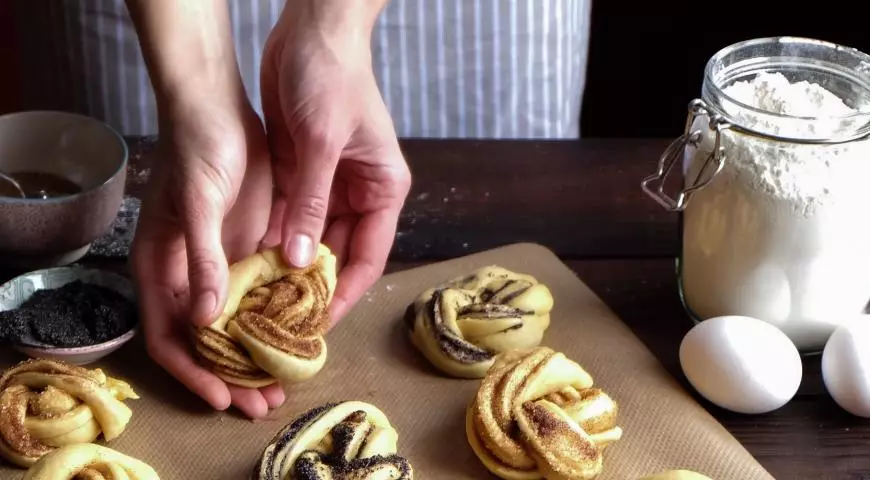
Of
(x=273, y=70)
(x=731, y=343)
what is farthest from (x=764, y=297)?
(x=273, y=70)

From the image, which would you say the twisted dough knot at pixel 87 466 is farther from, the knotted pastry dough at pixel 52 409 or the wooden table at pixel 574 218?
the wooden table at pixel 574 218

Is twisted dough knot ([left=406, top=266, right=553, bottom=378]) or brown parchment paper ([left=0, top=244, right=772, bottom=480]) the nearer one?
brown parchment paper ([left=0, top=244, right=772, bottom=480])

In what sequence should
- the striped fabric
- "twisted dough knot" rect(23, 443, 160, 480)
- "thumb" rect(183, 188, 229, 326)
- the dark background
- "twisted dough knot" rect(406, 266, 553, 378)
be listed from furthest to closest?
1. the dark background
2. the striped fabric
3. "twisted dough knot" rect(406, 266, 553, 378)
4. "thumb" rect(183, 188, 229, 326)
5. "twisted dough knot" rect(23, 443, 160, 480)

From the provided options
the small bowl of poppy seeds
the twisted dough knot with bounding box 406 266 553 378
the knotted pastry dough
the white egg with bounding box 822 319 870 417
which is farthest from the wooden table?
the knotted pastry dough

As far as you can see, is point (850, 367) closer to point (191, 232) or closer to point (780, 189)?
point (780, 189)

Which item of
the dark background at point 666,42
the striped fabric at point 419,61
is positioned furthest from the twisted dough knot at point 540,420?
the dark background at point 666,42

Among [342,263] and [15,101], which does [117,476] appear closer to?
[342,263]

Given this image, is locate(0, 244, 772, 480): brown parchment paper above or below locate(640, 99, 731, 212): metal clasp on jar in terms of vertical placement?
below

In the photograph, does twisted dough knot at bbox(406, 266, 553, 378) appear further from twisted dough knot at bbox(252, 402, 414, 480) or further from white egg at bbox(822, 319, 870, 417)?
white egg at bbox(822, 319, 870, 417)
